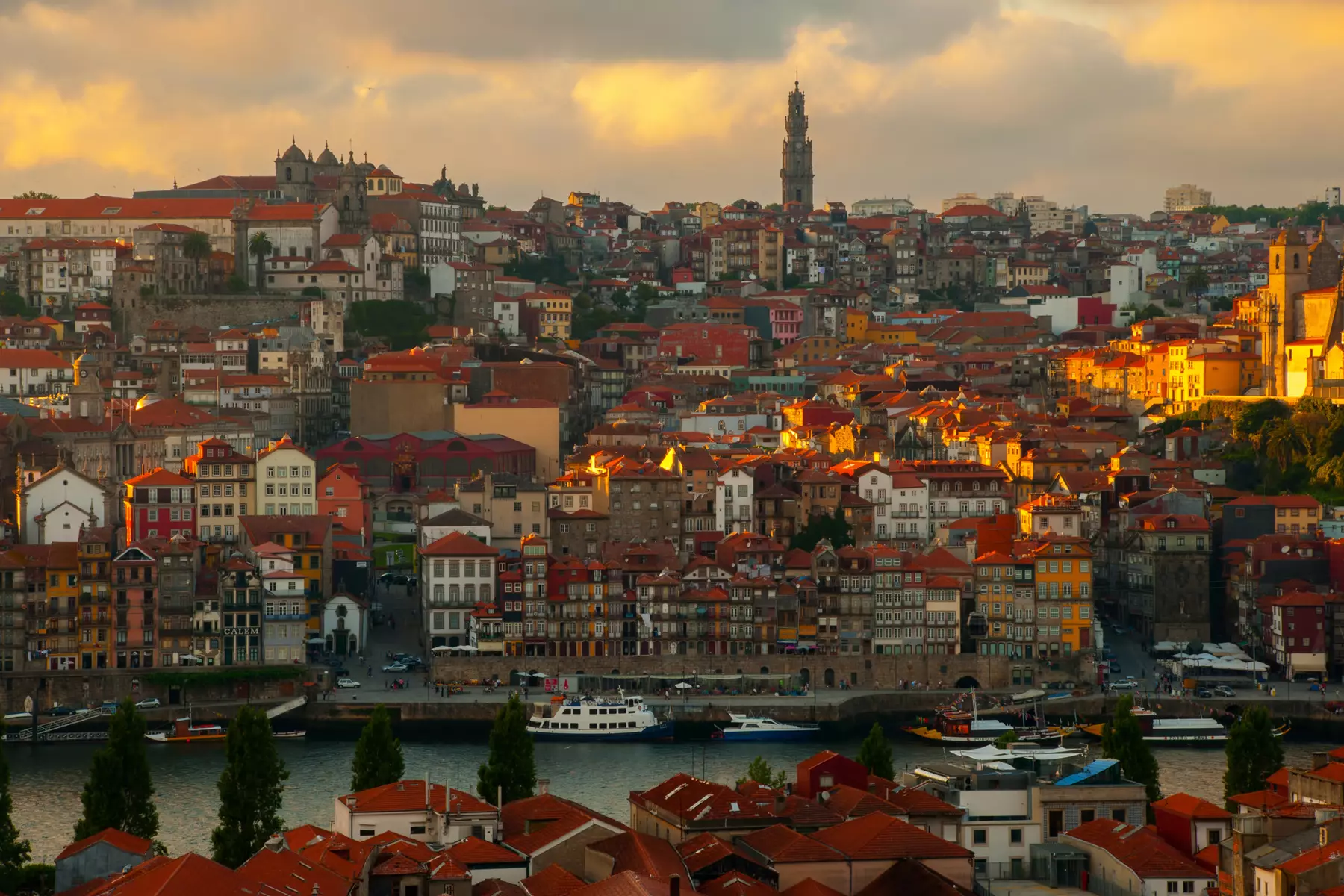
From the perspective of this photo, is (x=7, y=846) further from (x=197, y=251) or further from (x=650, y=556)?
(x=197, y=251)

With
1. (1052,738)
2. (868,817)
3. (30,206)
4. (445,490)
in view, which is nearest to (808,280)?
(30,206)

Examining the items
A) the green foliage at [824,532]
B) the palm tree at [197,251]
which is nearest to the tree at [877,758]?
the green foliage at [824,532]

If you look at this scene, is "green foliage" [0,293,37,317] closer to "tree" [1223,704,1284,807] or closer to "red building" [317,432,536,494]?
"red building" [317,432,536,494]

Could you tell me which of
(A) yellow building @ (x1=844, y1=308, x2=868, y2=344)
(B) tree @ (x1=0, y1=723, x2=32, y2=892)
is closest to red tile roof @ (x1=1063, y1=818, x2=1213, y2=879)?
(B) tree @ (x1=0, y1=723, x2=32, y2=892)

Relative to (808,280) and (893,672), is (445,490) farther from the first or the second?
(808,280)

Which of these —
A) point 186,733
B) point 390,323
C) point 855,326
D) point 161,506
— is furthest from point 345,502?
point 855,326

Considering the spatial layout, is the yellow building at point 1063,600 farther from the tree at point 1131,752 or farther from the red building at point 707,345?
the red building at point 707,345
